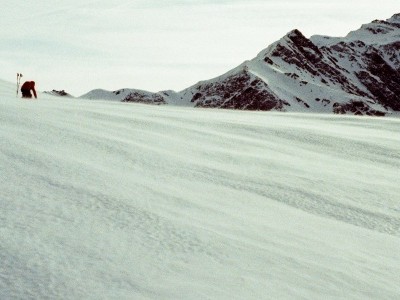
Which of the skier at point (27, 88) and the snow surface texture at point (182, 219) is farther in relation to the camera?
the skier at point (27, 88)

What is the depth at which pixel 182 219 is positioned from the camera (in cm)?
367

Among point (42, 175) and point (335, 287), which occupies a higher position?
point (42, 175)

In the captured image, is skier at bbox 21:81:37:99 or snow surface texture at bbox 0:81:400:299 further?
skier at bbox 21:81:37:99

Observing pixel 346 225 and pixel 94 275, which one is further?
pixel 346 225

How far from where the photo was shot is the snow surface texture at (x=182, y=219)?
273 centimetres

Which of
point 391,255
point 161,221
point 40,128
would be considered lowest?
point 391,255

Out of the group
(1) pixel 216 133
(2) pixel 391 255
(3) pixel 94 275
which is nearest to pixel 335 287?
(2) pixel 391 255

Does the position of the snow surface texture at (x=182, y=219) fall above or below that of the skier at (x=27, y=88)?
below

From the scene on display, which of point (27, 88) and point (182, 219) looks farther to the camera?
point (27, 88)

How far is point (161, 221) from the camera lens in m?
3.55

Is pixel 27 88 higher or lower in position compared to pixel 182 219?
higher

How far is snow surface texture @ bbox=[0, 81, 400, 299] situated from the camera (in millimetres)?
2727

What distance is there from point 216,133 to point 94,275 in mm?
6033

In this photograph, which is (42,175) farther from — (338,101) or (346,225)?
(338,101)
